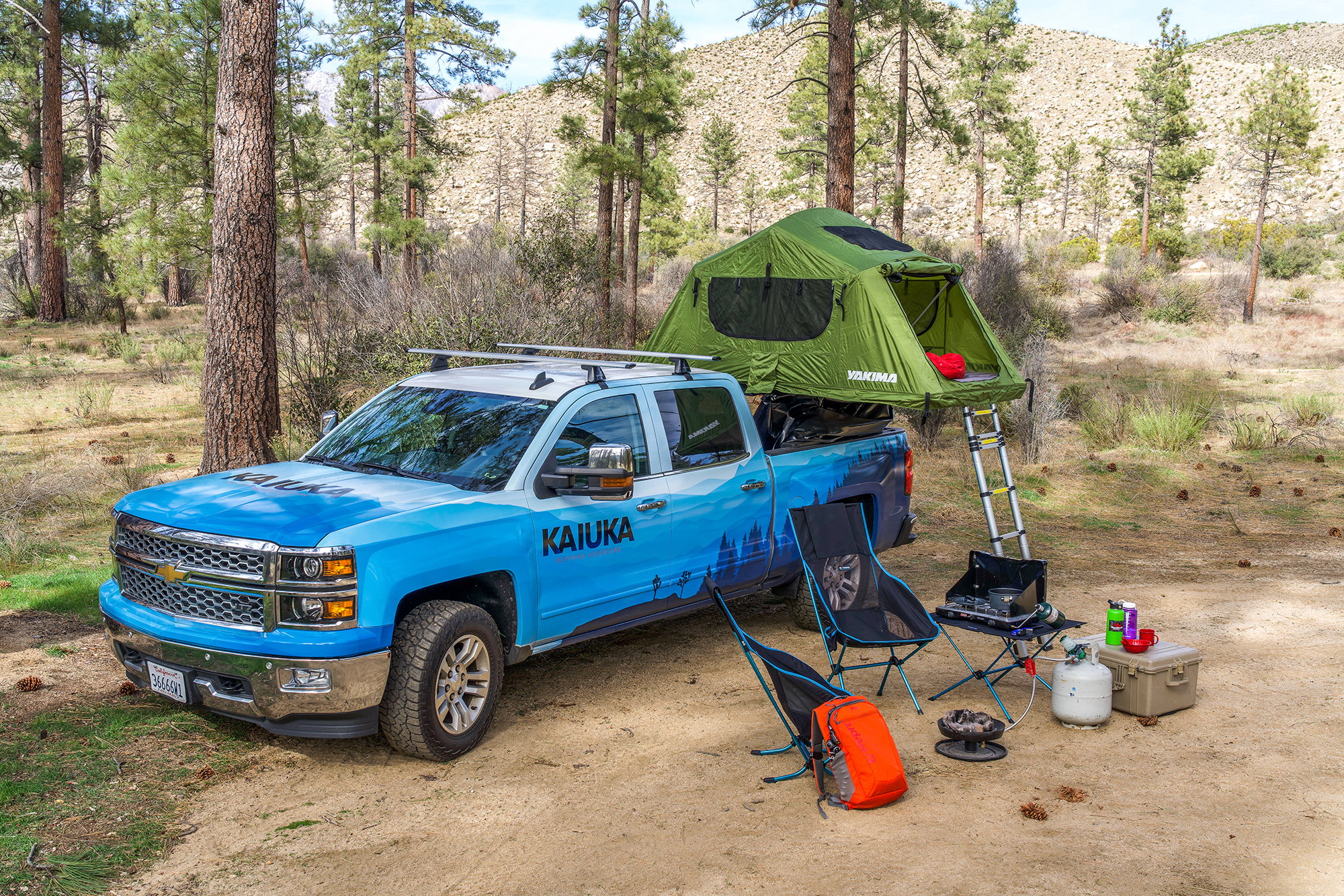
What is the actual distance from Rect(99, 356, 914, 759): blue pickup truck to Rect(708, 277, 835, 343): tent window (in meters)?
1.60

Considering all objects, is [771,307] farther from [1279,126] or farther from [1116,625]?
[1279,126]

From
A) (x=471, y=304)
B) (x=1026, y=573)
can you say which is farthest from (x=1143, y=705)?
(x=471, y=304)

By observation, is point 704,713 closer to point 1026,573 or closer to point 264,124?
point 1026,573

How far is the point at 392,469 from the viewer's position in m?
5.40

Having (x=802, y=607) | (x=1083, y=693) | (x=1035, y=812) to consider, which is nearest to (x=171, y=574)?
(x=1035, y=812)

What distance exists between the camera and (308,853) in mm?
3947

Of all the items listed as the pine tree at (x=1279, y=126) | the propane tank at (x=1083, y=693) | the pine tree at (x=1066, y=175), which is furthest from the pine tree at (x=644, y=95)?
the pine tree at (x=1066, y=175)

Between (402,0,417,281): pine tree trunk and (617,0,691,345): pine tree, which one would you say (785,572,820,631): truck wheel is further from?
(402,0,417,281): pine tree trunk

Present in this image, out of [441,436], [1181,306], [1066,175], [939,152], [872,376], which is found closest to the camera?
[441,436]

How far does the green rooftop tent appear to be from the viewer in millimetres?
7363

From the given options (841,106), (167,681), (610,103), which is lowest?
(167,681)

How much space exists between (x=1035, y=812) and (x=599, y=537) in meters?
2.50

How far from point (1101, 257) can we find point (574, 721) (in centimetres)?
6215

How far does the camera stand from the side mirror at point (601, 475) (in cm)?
500
